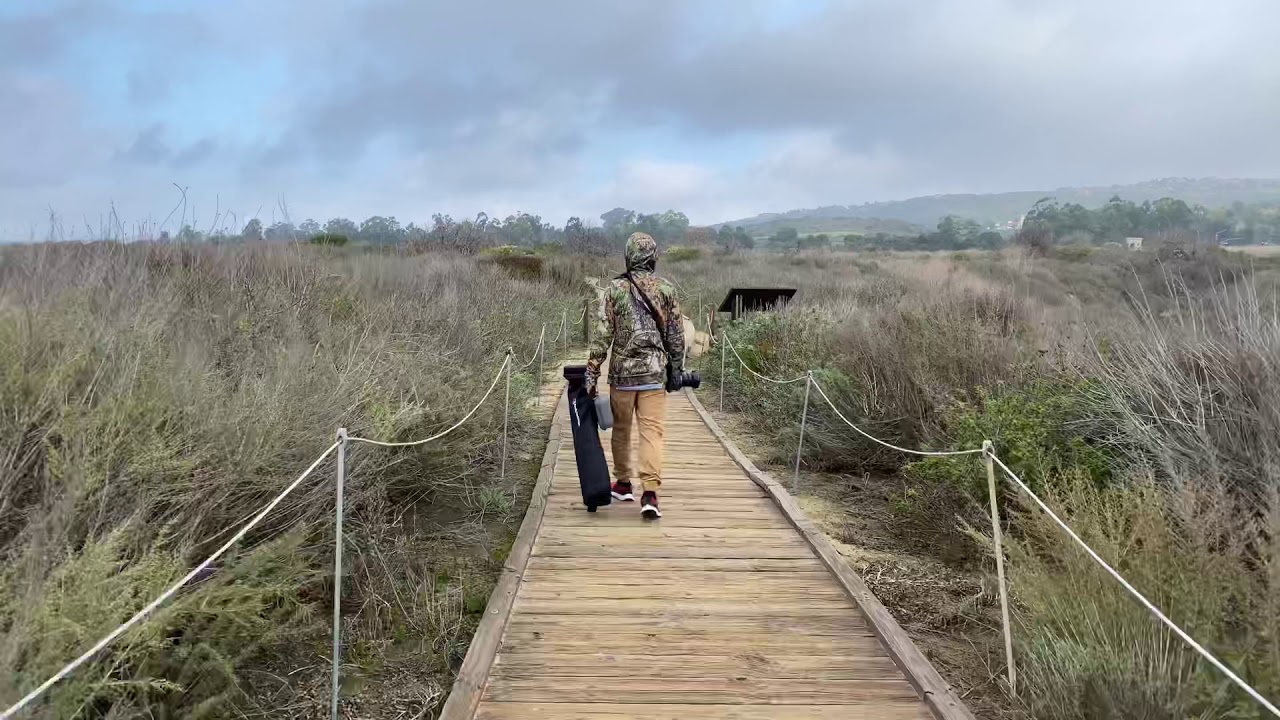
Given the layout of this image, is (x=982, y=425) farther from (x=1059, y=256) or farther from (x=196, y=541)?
(x=1059, y=256)

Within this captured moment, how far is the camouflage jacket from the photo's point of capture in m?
5.23

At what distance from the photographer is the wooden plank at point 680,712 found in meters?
2.96

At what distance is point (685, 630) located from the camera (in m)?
3.71

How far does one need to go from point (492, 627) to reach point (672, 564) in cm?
136

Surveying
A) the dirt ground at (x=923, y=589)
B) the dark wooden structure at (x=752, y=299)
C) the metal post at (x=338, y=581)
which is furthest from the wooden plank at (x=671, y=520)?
the dark wooden structure at (x=752, y=299)

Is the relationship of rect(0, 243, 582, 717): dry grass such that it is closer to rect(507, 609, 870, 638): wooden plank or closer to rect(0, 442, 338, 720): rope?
rect(0, 442, 338, 720): rope

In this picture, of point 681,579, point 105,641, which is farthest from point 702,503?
point 105,641

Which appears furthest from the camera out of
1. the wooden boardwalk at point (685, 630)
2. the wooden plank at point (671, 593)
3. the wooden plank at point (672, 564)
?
the wooden plank at point (672, 564)

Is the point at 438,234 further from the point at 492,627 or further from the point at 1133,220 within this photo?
the point at 1133,220

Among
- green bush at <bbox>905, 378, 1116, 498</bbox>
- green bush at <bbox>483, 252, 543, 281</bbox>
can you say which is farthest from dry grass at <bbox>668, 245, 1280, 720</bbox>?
green bush at <bbox>483, 252, 543, 281</bbox>

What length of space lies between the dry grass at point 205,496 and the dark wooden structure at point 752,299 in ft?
33.6

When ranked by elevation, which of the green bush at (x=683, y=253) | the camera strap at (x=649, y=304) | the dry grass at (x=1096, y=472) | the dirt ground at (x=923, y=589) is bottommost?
the dirt ground at (x=923, y=589)

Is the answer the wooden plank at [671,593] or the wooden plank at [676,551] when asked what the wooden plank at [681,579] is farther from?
the wooden plank at [676,551]

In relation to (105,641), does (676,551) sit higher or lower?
lower
